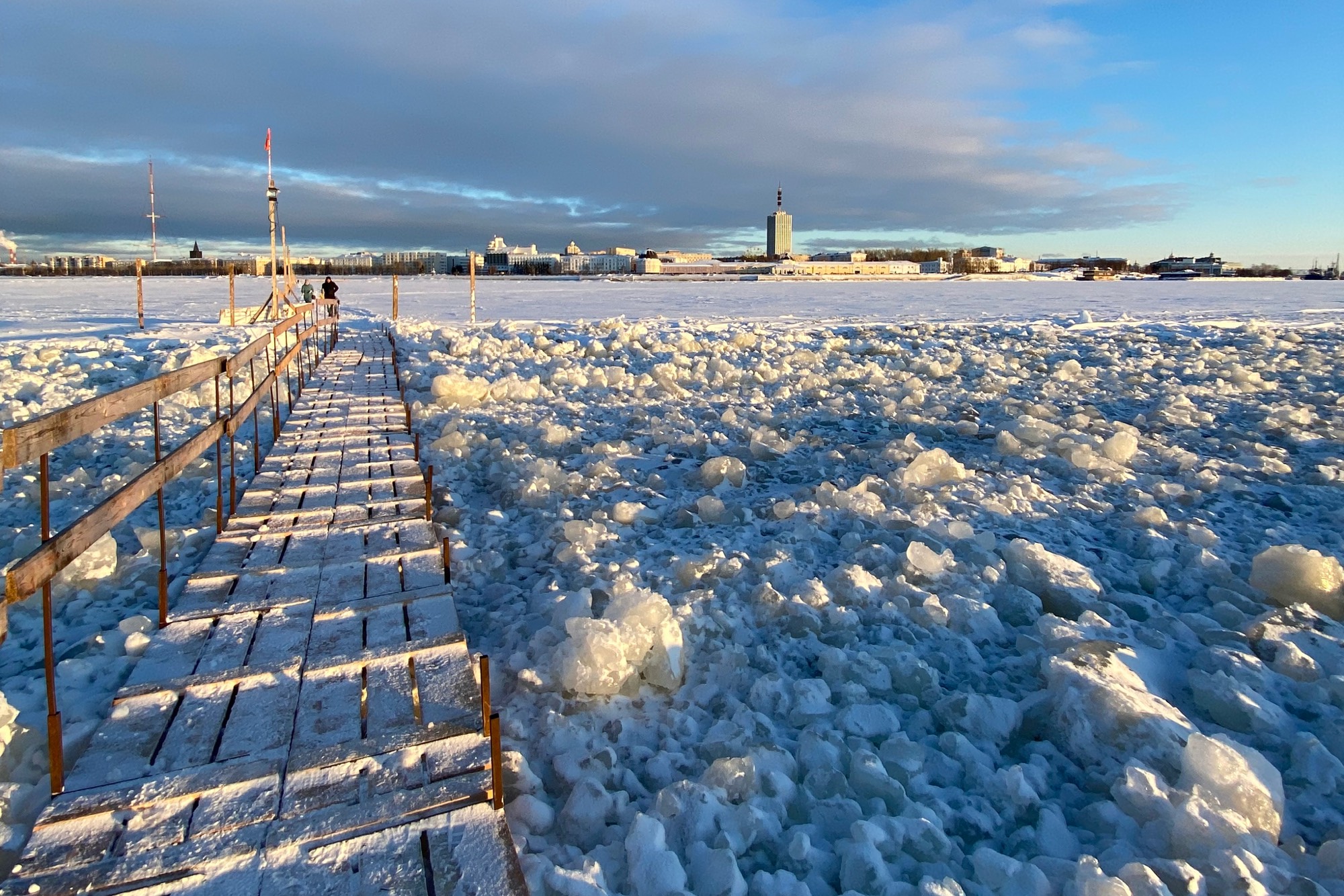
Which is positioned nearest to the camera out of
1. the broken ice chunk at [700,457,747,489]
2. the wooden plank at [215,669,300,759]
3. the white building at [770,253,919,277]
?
the wooden plank at [215,669,300,759]

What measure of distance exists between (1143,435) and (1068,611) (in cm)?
386

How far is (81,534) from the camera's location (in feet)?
9.25

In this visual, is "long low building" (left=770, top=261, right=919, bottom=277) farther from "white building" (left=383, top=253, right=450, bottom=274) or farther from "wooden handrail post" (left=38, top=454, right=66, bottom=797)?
"wooden handrail post" (left=38, top=454, right=66, bottom=797)

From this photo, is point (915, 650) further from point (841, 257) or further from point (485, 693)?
point (841, 257)

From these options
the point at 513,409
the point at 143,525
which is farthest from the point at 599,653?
the point at 513,409

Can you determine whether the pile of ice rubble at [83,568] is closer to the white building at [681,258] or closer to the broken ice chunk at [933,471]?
the broken ice chunk at [933,471]

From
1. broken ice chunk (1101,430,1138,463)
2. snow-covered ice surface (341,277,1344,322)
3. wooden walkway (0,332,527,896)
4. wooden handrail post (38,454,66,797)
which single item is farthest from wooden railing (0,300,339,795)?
snow-covered ice surface (341,277,1344,322)

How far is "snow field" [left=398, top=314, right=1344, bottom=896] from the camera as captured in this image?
2.45 metres

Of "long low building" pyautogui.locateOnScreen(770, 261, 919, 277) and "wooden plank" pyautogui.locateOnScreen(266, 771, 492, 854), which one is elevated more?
"long low building" pyautogui.locateOnScreen(770, 261, 919, 277)

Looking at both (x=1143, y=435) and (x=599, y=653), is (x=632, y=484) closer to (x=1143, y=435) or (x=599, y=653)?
(x=599, y=653)

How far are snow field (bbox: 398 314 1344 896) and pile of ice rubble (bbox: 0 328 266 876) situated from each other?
1428 mm

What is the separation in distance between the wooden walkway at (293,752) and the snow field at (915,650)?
0.91 feet

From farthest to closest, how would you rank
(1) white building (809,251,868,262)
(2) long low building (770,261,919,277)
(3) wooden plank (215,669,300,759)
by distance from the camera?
(1) white building (809,251,868,262) < (2) long low building (770,261,919,277) < (3) wooden plank (215,669,300,759)

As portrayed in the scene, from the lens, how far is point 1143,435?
690 cm
